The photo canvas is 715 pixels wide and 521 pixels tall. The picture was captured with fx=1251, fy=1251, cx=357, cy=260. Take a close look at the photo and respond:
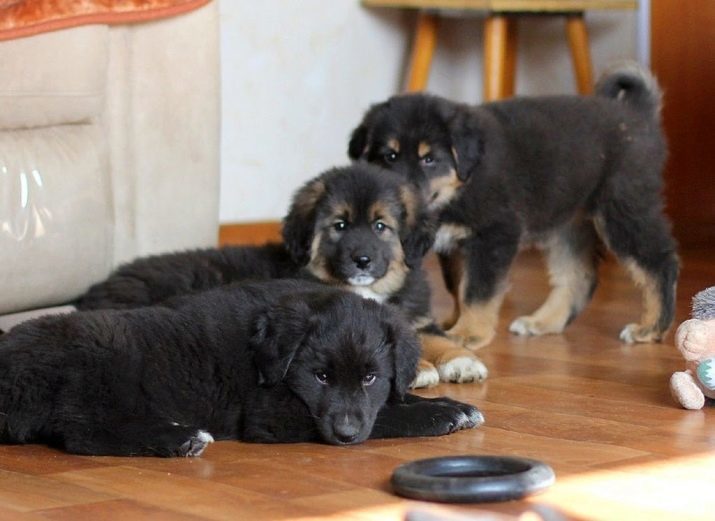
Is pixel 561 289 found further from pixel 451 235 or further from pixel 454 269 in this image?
pixel 451 235

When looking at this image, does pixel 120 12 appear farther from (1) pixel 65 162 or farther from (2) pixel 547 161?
(2) pixel 547 161

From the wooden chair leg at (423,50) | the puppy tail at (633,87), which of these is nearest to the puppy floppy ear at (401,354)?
the puppy tail at (633,87)

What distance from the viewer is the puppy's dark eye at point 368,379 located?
2393mm

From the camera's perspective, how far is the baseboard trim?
5.17 metres

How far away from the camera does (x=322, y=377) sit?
94.1 inches

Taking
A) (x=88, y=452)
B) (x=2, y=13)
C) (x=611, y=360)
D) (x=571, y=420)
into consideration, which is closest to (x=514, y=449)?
(x=571, y=420)

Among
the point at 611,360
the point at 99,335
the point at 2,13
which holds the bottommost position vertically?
the point at 611,360

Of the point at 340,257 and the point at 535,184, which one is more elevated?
the point at 535,184

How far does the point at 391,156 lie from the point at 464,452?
4.91 ft

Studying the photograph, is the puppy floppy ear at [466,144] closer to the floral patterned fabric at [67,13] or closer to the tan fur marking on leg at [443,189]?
the tan fur marking on leg at [443,189]

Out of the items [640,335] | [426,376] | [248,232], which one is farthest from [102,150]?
[248,232]

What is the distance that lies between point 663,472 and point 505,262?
152cm

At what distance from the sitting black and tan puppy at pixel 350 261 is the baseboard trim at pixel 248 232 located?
1.84 meters

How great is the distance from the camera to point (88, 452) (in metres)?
2.32
